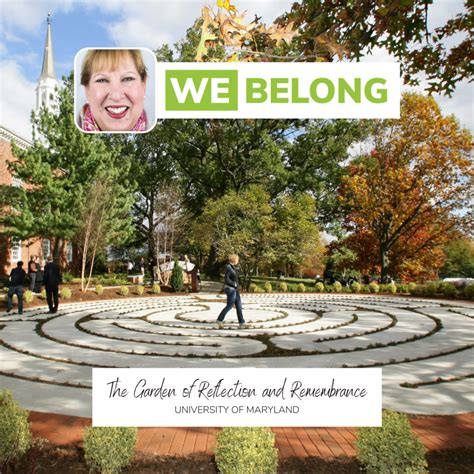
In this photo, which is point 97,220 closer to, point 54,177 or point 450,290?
point 54,177

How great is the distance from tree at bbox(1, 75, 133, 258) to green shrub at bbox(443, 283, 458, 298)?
1659 cm

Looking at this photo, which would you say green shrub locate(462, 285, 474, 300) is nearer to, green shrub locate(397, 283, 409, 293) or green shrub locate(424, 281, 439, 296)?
green shrub locate(424, 281, 439, 296)

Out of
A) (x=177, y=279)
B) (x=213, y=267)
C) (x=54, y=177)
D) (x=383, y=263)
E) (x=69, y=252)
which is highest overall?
(x=54, y=177)

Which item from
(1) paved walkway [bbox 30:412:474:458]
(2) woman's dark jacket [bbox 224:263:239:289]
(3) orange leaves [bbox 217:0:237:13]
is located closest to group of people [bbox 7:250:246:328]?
(2) woman's dark jacket [bbox 224:263:239:289]

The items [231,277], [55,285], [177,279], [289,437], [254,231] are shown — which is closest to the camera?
[289,437]

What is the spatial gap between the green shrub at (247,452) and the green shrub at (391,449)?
25.0 inches

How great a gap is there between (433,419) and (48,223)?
21.3 metres

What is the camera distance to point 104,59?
3238 millimetres

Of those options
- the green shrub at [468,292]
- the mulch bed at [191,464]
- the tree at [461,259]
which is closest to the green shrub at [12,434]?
the mulch bed at [191,464]

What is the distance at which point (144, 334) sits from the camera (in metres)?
8.97

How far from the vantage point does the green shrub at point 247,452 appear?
2.78 meters

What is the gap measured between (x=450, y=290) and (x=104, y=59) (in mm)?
16958
